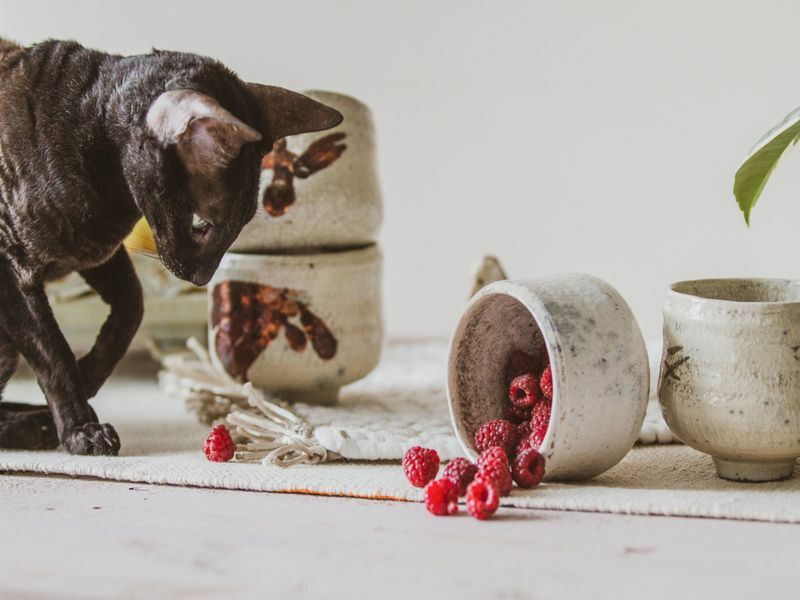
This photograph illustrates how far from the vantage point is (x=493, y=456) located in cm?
76

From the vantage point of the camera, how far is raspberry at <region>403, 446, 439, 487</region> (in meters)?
0.79

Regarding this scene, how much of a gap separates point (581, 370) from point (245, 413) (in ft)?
1.22

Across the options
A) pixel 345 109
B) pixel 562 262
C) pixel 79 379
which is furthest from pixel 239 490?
pixel 562 262

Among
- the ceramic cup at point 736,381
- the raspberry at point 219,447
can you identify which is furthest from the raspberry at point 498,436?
the raspberry at point 219,447

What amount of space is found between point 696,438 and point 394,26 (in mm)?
1214

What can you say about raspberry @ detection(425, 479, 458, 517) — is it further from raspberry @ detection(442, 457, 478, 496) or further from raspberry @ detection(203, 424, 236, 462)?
raspberry @ detection(203, 424, 236, 462)

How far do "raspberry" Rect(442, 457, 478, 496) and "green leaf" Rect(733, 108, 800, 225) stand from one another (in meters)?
0.30

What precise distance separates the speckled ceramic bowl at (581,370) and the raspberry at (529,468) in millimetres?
10

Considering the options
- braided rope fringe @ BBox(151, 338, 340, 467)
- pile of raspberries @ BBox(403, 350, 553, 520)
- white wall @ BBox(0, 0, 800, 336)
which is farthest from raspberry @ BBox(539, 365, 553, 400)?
white wall @ BBox(0, 0, 800, 336)

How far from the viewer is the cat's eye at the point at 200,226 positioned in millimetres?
831

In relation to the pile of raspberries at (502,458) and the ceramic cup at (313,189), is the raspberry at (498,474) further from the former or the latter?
the ceramic cup at (313,189)

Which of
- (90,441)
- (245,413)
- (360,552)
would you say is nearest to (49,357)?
(90,441)

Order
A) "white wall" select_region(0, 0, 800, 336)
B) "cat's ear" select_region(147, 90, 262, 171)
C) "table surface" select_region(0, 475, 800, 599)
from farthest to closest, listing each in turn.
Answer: "white wall" select_region(0, 0, 800, 336), "cat's ear" select_region(147, 90, 262, 171), "table surface" select_region(0, 475, 800, 599)

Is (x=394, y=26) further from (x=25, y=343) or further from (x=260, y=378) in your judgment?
(x=25, y=343)
